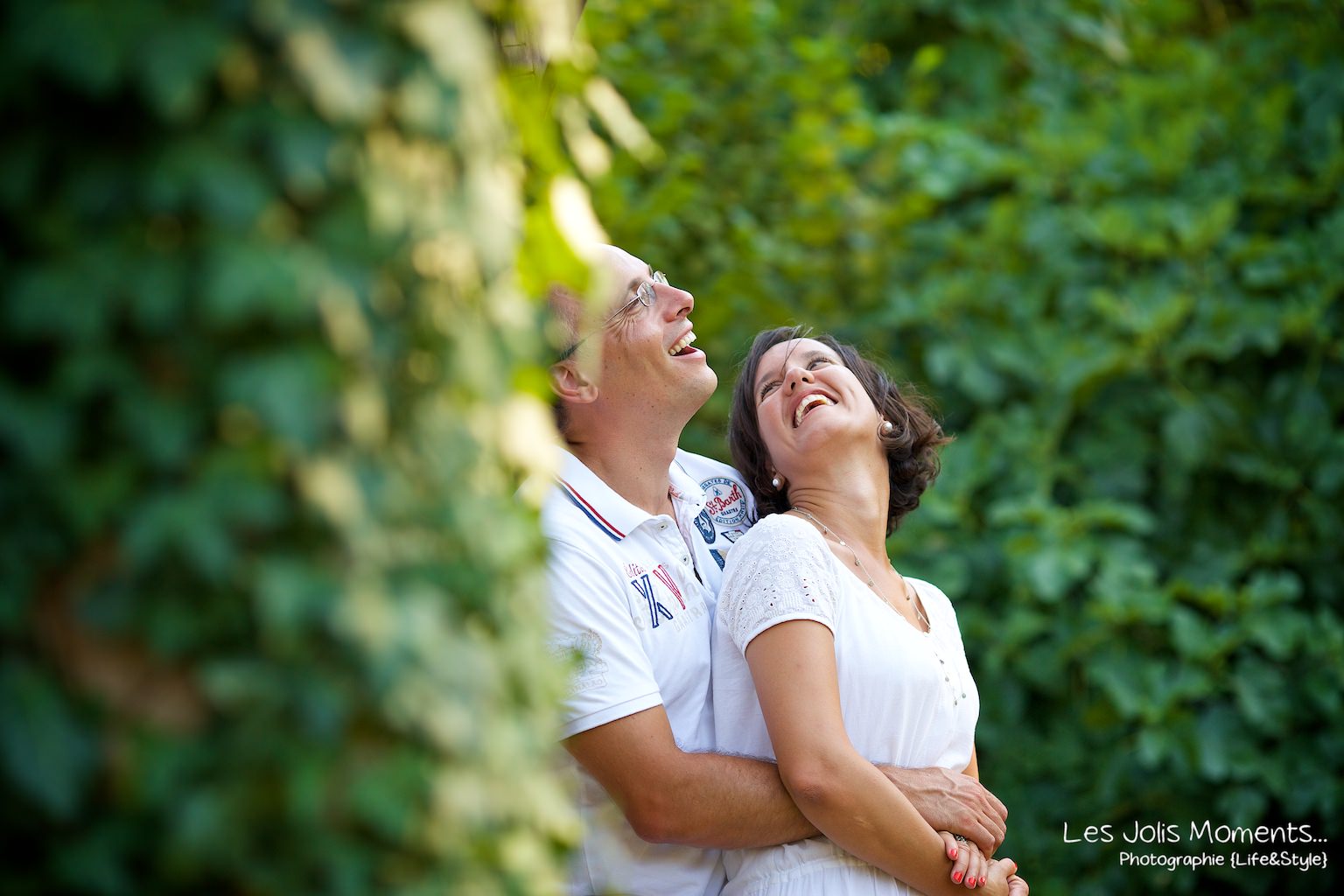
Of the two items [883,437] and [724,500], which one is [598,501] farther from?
[883,437]

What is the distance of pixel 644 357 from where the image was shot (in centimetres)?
258

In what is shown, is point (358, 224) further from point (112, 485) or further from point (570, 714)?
point (570, 714)

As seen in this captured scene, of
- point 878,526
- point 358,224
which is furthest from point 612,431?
point 358,224

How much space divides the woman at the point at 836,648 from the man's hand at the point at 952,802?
36 millimetres

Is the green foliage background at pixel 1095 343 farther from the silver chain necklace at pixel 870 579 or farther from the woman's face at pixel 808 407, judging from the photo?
the silver chain necklace at pixel 870 579

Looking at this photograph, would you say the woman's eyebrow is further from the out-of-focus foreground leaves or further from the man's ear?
the out-of-focus foreground leaves

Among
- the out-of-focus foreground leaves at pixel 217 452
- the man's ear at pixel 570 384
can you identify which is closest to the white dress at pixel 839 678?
the man's ear at pixel 570 384

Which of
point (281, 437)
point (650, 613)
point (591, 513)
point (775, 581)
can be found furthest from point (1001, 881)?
point (281, 437)

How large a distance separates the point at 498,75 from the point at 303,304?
0.39 metres

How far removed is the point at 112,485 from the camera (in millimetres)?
936

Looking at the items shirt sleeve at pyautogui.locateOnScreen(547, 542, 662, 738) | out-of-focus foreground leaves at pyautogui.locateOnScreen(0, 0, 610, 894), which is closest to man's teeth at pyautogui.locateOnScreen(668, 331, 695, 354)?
Answer: shirt sleeve at pyautogui.locateOnScreen(547, 542, 662, 738)

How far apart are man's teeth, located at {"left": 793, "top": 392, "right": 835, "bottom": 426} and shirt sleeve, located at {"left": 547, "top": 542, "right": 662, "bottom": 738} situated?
572 mm

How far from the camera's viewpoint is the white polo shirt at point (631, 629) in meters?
2.15

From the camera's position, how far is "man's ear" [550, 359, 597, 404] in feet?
8.31
